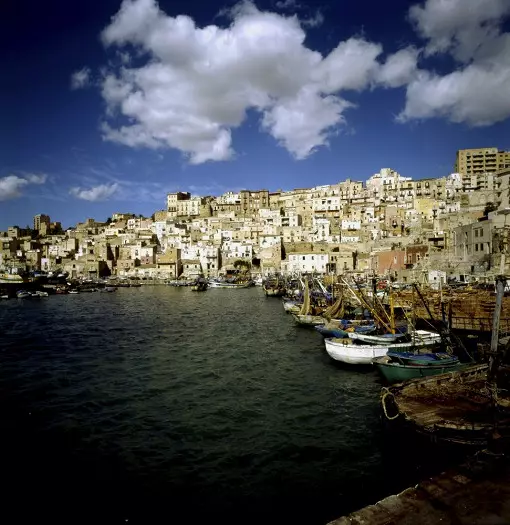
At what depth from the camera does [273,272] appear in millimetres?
94562

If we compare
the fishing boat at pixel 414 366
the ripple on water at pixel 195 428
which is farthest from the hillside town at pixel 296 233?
the ripple on water at pixel 195 428

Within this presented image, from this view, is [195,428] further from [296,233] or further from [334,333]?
[296,233]

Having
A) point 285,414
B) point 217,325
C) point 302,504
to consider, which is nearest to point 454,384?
point 285,414

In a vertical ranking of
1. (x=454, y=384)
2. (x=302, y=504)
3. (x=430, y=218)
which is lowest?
(x=302, y=504)

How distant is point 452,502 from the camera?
615 centimetres

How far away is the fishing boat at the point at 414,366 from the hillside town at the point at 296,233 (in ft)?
125

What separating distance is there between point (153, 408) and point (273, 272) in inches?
3155

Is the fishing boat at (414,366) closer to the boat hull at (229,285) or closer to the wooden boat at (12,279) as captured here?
the boat hull at (229,285)

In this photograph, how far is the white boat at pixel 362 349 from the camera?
65.7 ft

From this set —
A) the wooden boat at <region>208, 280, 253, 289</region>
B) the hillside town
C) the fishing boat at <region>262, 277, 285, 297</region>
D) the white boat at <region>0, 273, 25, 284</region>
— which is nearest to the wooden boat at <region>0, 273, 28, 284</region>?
the white boat at <region>0, 273, 25, 284</region>

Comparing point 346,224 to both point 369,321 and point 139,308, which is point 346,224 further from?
point 369,321

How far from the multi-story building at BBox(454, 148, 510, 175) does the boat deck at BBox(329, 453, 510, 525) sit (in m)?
121

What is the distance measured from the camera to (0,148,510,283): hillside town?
2702 inches

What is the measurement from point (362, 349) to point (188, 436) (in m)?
11.3
